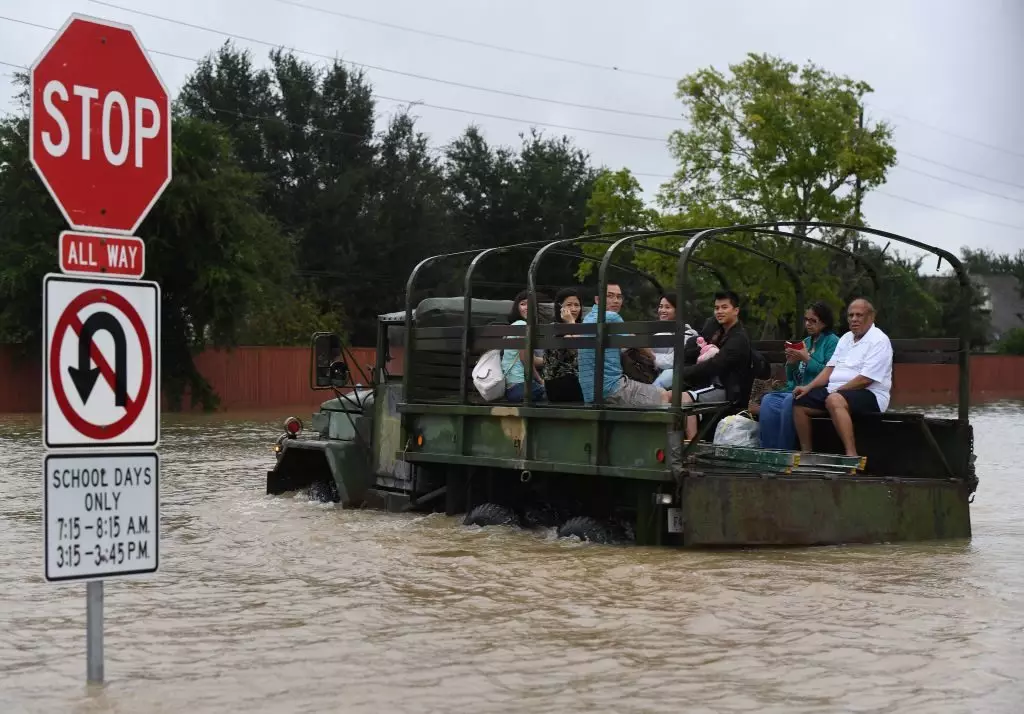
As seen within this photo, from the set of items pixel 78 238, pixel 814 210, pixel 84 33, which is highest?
pixel 814 210

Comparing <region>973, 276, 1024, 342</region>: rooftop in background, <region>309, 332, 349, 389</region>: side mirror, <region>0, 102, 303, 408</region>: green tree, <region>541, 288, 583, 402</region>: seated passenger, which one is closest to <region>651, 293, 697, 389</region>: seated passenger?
<region>541, 288, 583, 402</region>: seated passenger

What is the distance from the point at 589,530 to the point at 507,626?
328cm

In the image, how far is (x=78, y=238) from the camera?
5.70 metres

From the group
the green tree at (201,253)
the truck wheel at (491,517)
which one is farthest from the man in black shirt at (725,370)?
the green tree at (201,253)

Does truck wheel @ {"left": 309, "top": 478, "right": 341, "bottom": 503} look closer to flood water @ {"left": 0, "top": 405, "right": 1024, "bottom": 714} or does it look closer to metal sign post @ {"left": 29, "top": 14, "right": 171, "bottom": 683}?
flood water @ {"left": 0, "top": 405, "right": 1024, "bottom": 714}

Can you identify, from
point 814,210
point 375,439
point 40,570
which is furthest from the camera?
point 814,210

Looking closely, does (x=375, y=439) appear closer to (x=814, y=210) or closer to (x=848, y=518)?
(x=848, y=518)

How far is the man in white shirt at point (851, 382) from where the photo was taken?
1130 cm

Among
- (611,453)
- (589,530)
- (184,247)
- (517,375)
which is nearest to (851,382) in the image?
(611,453)

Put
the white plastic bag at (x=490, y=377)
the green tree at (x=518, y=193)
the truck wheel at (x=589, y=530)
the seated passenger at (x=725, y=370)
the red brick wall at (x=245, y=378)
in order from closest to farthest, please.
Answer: the truck wheel at (x=589, y=530) → the seated passenger at (x=725, y=370) → the white plastic bag at (x=490, y=377) → the red brick wall at (x=245, y=378) → the green tree at (x=518, y=193)

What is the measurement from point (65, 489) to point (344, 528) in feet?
21.4

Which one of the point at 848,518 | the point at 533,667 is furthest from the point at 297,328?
the point at 533,667

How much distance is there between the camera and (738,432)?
11781mm

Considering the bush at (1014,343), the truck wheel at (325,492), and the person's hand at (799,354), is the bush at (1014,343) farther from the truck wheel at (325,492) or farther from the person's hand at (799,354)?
the person's hand at (799,354)
